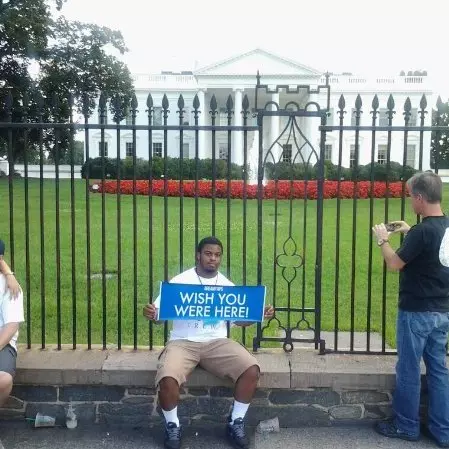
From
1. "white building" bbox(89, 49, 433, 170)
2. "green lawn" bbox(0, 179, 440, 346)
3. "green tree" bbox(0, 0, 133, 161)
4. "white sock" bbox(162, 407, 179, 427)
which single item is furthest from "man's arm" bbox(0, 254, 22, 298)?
"white building" bbox(89, 49, 433, 170)

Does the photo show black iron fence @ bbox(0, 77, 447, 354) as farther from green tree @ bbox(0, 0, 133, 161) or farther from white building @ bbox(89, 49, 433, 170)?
white building @ bbox(89, 49, 433, 170)

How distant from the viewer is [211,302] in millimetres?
3756

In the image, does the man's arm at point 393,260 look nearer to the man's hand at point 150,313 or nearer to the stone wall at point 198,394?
the stone wall at point 198,394

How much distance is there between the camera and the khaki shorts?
356 centimetres

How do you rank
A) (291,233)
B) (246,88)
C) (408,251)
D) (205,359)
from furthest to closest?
(246,88) → (291,233) → (205,359) → (408,251)

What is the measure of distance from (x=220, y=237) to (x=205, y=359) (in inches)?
274

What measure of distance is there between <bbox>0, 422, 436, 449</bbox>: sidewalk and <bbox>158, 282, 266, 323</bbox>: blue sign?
753mm

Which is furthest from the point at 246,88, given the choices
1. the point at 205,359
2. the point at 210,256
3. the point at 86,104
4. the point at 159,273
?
the point at 205,359

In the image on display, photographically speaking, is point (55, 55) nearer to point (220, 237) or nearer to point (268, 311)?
point (220, 237)

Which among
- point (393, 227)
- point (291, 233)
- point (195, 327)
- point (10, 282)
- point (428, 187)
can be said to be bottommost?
point (195, 327)

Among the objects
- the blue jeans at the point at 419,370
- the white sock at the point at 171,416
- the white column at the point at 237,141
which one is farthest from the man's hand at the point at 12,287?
the white column at the point at 237,141

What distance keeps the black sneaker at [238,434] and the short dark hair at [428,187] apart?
5.70 feet

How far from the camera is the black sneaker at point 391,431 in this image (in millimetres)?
3666

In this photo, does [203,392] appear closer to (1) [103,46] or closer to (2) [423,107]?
(2) [423,107]
